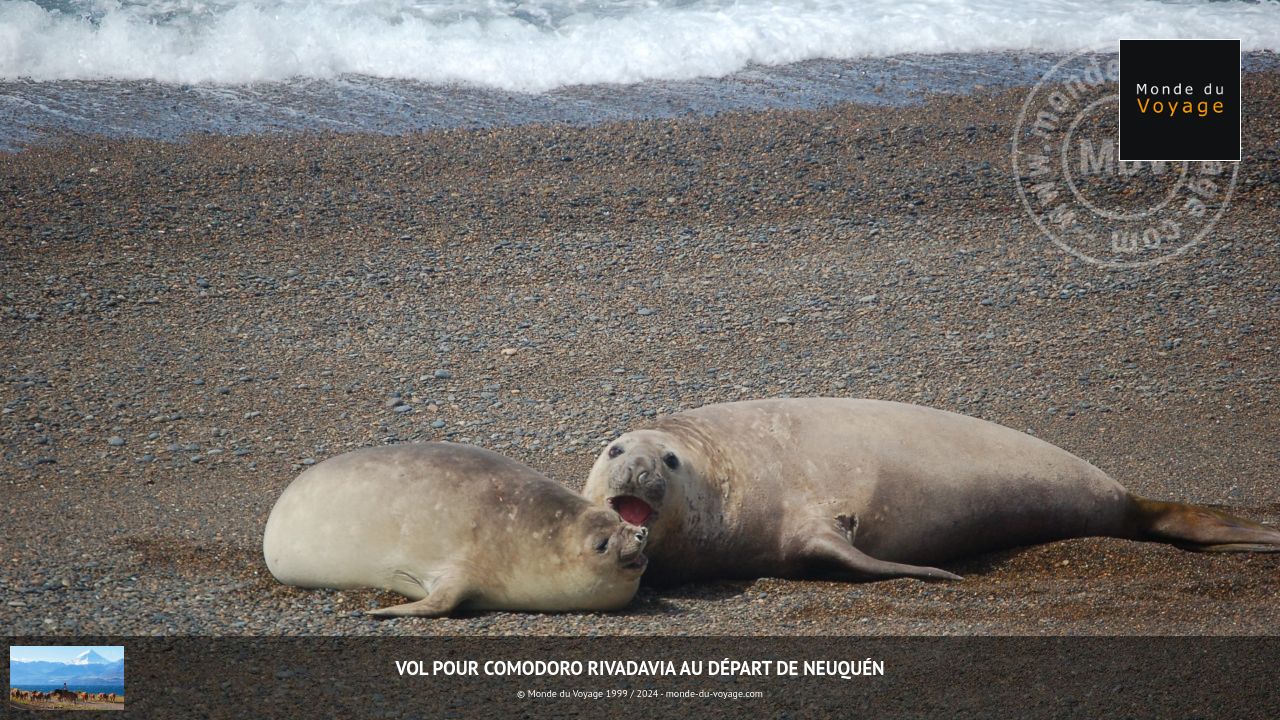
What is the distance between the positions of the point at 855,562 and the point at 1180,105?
309 inches

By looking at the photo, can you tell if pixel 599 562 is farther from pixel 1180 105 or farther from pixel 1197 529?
pixel 1180 105

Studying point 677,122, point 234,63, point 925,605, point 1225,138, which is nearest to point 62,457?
point 925,605

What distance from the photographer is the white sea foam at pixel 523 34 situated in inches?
484

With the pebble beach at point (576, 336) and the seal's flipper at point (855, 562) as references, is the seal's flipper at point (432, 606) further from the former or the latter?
the seal's flipper at point (855, 562)

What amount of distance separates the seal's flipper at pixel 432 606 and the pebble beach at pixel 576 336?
2.2 inches

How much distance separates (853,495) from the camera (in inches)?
181

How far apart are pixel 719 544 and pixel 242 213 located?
5491 millimetres

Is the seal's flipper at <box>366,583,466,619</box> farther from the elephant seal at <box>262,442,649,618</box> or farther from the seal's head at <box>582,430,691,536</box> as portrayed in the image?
the seal's head at <box>582,430,691,536</box>

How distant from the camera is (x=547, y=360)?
683cm

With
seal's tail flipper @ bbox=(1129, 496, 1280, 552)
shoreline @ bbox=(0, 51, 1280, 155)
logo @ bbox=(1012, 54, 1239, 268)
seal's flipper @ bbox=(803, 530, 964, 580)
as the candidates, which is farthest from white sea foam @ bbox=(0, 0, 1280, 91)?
seal's flipper @ bbox=(803, 530, 964, 580)

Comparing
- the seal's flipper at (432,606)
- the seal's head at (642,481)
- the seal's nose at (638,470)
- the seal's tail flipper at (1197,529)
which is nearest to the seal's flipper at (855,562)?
the seal's head at (642,481)

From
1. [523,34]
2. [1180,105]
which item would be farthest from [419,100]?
[1180,105]

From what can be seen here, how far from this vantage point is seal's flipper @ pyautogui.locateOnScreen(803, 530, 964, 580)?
14.0ft

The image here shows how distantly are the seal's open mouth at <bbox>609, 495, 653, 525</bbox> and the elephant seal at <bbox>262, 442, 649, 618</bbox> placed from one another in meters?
0.17
